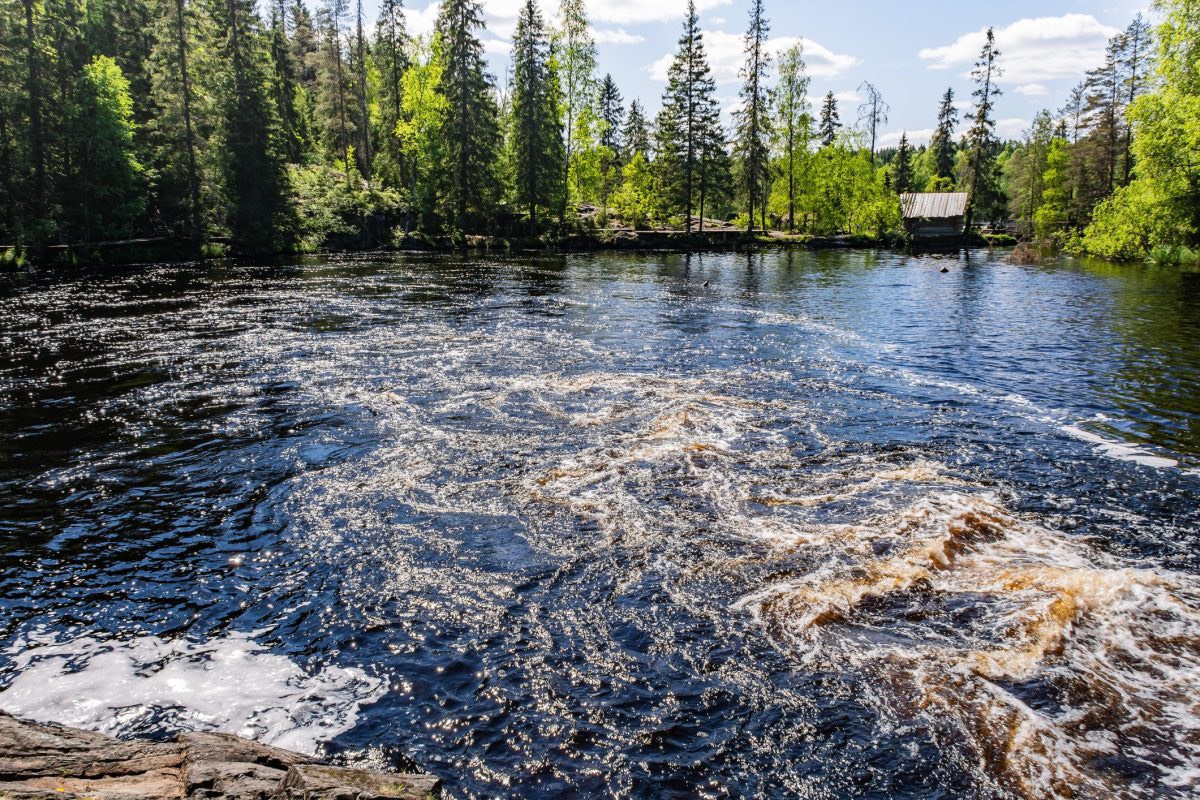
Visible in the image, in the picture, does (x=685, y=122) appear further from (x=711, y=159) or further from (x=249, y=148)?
(x=249, y=148)

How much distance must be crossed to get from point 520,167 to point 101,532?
198 feet

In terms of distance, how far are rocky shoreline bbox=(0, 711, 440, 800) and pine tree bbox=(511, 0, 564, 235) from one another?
208 feet

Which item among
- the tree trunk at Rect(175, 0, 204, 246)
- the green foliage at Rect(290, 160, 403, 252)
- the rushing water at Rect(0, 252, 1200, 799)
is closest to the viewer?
the rushing water at Rect(0, 252, 1200, 799)

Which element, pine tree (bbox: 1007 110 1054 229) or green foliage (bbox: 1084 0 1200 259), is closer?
green foliage (bbox: 1084 0 1200 259)

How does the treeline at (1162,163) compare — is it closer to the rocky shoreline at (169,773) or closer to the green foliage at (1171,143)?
the green foliage at (1171,143)

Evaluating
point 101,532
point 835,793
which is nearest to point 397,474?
point 101,532

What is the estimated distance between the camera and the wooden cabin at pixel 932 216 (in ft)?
262

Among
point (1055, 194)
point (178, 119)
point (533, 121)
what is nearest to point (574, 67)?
point (533, 121)

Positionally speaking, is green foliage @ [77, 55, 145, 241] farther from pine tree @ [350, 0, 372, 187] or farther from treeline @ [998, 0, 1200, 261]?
treeline @ [998, 0, 1200, 261]

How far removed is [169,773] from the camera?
3.91 m

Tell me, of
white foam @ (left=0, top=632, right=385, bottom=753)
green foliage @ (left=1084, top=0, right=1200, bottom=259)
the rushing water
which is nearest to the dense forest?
green foliage @ (left=1084, top=0, right=1200, bottom=259)

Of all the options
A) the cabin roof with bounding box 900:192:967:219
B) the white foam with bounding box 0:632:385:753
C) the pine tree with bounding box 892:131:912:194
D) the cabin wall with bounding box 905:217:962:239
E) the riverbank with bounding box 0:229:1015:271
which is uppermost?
the pine tree with bounding box 892:131:912:194

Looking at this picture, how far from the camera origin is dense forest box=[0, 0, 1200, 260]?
133 ft

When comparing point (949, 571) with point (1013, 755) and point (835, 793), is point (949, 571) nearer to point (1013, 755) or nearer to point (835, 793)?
point (1013, 755)
